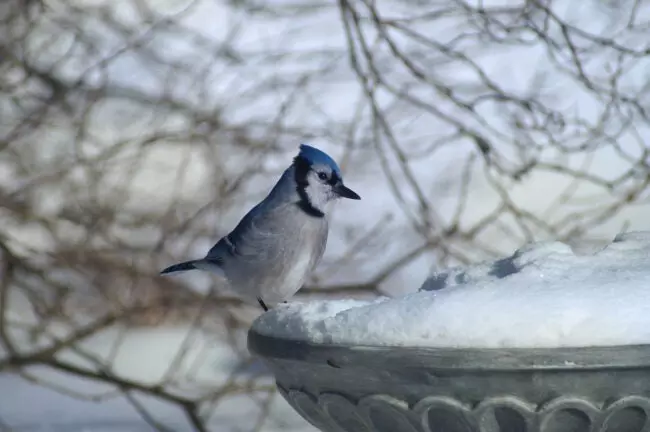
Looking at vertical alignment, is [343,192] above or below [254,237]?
above

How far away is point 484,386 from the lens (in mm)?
724

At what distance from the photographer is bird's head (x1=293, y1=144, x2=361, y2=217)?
1321 millimetres

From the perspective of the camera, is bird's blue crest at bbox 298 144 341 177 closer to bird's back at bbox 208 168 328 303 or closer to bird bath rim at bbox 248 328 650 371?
bird's back at bbox 208 168 328 303

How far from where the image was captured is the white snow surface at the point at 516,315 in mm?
699

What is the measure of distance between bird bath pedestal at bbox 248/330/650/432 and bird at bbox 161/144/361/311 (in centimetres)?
49

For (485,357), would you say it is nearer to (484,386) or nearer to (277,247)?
(484,386)

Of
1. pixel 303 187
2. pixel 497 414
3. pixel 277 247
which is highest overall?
pixel 303 187

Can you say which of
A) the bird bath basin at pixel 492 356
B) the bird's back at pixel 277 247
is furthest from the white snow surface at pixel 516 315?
the bird's back at pixel 277 247

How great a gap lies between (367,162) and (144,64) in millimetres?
639

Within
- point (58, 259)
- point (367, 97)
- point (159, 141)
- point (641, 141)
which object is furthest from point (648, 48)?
point (58, 259)

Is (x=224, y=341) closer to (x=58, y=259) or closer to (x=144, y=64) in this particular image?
(x=58, y=259)

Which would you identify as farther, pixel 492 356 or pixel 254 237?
pixel 254 237

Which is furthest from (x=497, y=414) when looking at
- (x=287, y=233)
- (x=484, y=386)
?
(x=287, y=233)

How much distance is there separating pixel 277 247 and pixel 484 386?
618 mm
